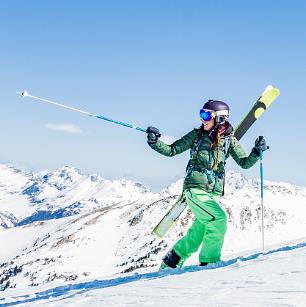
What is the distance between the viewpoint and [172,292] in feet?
21.7

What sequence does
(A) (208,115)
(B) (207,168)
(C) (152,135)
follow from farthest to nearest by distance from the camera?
(A) (208,115) → (B) (207,168) → (C) (152,135)

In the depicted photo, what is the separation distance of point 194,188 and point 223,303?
4.95 meters

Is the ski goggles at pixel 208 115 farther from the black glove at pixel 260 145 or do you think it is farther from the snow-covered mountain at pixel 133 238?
the snow-covered mountain at pixel 133 238

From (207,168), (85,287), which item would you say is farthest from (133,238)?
(207,168)

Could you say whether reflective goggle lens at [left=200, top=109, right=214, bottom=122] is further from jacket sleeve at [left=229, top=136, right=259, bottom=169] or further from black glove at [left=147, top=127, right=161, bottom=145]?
black glove at [left=147, top=127, right=161, bottom=145]

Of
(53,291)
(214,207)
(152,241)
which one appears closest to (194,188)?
(214,207)

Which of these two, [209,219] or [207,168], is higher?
[207,168]

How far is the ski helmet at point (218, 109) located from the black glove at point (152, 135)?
4.02 feet

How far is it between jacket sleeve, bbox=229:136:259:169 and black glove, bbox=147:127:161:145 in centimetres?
170

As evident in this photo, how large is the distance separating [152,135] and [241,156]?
2084mm

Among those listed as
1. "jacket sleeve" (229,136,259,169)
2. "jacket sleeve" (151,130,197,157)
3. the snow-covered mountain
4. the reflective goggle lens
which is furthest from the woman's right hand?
the snow-covered mountain

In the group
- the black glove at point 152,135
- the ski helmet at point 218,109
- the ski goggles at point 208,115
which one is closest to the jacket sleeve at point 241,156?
the ski helmet at point 218,109

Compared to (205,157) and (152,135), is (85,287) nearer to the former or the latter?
(152,135)

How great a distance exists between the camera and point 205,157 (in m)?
10.3
